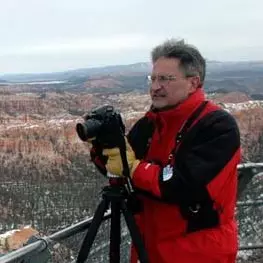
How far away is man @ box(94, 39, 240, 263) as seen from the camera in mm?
2363

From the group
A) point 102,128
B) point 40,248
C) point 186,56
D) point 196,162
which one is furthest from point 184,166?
point 40,248

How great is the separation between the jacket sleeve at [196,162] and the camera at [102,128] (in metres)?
0.16

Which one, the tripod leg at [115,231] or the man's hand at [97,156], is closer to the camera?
the man's hand at [97,156]

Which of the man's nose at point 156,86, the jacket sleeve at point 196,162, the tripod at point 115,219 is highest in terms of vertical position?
the man's nose at point 156,86

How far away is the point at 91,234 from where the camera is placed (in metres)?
2.56

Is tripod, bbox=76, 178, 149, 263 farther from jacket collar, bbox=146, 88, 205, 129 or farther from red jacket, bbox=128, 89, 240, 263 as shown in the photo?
jacket collar, bbox=146, 88, 205, 129

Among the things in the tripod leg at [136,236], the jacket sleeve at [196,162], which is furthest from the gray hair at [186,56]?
the tripod leg at [136,236]

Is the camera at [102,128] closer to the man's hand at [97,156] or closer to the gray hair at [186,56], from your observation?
the man's hand at [97,156]

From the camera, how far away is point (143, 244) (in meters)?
2.50

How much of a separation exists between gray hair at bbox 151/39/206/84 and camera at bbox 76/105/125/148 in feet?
1.11

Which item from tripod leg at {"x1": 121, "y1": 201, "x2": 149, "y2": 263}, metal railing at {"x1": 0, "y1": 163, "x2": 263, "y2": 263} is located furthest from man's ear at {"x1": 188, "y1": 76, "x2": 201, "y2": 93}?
metal railing at {"x1": 0, "y1": 163, "x2": 263, "y2": 263}

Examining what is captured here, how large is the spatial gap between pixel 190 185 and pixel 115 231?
47 centimetres

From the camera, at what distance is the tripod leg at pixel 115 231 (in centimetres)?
258

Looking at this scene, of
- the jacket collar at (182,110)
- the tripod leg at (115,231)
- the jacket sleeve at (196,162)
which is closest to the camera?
the jacket sleeve at (196,162)
